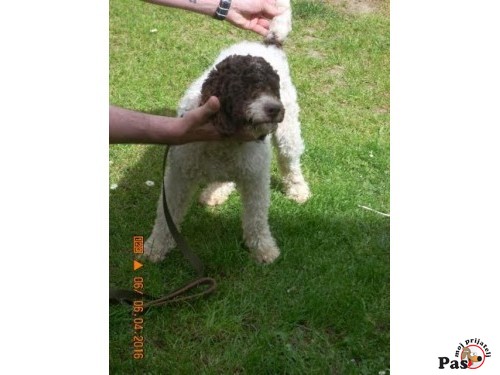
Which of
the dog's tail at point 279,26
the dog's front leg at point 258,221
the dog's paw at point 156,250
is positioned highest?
the dog's tail at point 279,26

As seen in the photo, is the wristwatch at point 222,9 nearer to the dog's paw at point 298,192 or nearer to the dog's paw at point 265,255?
the dog's paw at point 298,192

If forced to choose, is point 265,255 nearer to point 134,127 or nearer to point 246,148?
point 246,148

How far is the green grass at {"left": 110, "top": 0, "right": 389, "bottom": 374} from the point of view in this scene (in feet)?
8.24

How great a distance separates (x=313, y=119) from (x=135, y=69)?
1.28m

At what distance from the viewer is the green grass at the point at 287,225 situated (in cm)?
251

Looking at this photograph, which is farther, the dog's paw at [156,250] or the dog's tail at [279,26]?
the dog's tail at [279,26]

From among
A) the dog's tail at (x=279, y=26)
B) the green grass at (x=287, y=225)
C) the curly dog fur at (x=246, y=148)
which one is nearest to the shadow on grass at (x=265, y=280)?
the green grass at (x=287, y=225)

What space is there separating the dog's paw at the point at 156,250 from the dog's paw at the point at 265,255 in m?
0.47

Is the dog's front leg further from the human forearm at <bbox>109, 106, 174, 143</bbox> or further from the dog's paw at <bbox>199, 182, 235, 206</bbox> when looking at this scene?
the human forearm at <bbox>109, 106, 174, 143</bbox>

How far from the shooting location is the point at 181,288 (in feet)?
9.11

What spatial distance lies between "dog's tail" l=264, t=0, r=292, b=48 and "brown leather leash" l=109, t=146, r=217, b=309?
104 centimetres
